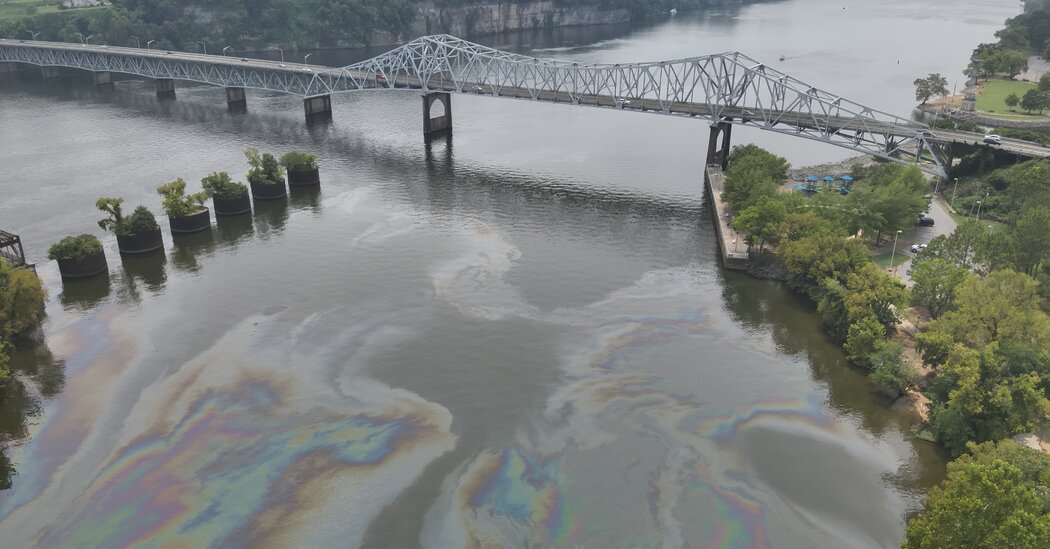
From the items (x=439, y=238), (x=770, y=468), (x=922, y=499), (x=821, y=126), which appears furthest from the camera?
(x=821, y=126)

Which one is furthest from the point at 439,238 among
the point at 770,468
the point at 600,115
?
Answer: the point at 600,115

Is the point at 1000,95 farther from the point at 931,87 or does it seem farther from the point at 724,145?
the point at 724,145

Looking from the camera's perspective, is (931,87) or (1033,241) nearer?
(1033,241)

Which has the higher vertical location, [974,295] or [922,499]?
[974,295]

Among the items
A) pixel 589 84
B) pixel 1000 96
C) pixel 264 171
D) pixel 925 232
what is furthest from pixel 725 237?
pixel 1000 96

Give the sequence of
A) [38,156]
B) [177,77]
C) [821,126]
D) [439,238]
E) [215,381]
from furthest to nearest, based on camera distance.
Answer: [177,77]
[38,156]
[821,126]
[439,238]
[215,381]

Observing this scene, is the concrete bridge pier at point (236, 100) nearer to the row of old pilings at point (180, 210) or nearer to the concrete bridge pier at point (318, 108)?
the concrete bridge pier at point (318, 108)

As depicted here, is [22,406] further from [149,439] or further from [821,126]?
[821,126]

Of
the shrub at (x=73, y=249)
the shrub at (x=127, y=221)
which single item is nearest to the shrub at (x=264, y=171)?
the shrub at (x=127, y=221)
